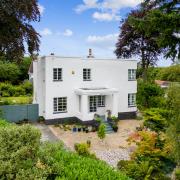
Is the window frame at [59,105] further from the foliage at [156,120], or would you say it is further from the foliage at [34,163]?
the foliage at [34,163]

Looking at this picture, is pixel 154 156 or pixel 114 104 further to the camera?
pixel 114 104

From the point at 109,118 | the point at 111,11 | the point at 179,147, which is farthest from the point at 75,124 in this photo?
the point at 179,147

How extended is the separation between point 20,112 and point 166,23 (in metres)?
18.3

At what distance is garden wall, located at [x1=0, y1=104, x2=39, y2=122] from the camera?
88.8 ft

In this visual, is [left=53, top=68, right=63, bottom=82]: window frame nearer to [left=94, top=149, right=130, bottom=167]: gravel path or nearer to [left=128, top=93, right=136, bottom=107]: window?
[left=128, top=93, right=136, bottom=107]: window

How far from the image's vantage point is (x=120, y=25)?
3950cm

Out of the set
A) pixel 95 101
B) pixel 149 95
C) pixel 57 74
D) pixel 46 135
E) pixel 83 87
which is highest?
pixel 57 74

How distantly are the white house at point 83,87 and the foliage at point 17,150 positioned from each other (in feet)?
66.3

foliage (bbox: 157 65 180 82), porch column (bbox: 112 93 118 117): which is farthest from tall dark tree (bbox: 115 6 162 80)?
porch column (bbox: 112 93 118 117)

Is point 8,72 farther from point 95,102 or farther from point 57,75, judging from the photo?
point 95,102

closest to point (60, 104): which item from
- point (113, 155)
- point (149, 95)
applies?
point (113, 155)

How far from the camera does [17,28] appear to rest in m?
25.6

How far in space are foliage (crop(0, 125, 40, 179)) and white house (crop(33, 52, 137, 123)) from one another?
20.2 m

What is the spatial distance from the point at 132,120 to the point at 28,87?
25114mm
